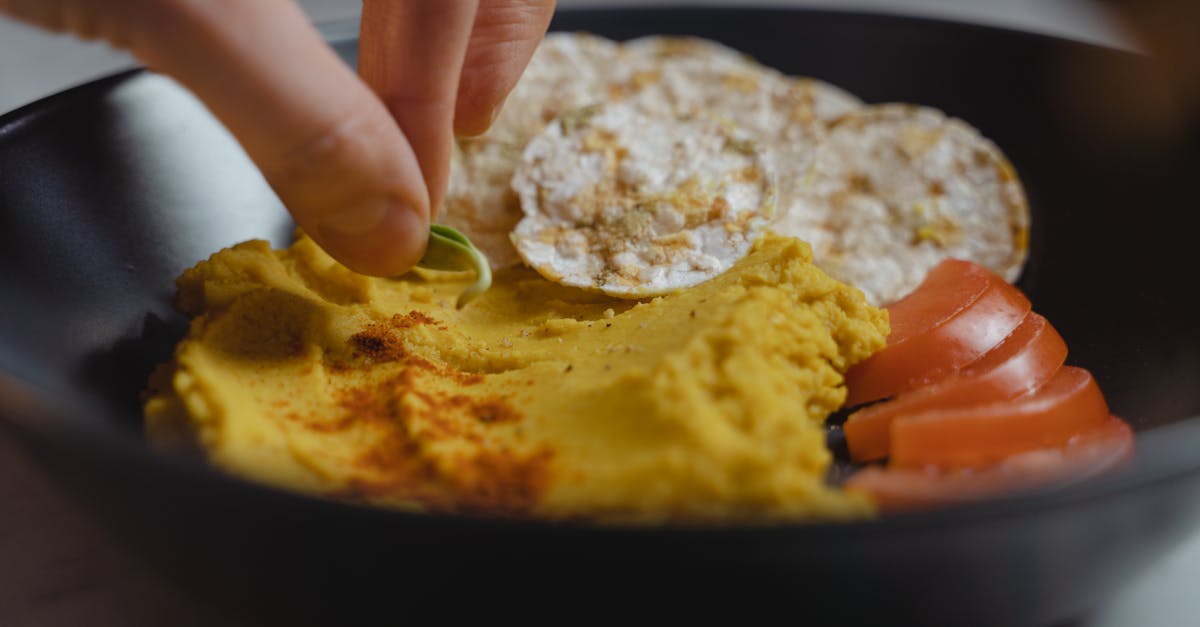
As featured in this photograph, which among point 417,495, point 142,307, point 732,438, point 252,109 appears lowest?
point 142,307

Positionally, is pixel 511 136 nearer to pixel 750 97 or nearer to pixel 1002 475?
pixel 750 97

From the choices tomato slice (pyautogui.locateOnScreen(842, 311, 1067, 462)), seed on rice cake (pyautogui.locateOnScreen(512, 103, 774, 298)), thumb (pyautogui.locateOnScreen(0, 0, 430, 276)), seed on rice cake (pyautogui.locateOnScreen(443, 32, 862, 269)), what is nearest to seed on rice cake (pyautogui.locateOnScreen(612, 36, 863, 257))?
seed on rice cake (pyautogui.locateOnScreen(443, 32, 862, 269))

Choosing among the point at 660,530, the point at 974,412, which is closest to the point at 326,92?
the point at 660,530

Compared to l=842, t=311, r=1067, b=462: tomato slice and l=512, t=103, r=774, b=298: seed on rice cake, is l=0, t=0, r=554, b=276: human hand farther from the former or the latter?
l=842, t=311, r=1067, b=462: tomato slice

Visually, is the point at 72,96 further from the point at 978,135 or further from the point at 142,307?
the point at 978,135

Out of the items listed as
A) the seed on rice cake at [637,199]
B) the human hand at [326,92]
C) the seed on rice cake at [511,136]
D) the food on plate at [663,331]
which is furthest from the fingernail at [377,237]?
the seed on rice cake at [511,136]

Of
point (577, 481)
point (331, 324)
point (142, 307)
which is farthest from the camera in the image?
point (142, 307)

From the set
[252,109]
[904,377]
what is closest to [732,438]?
[904,377]
